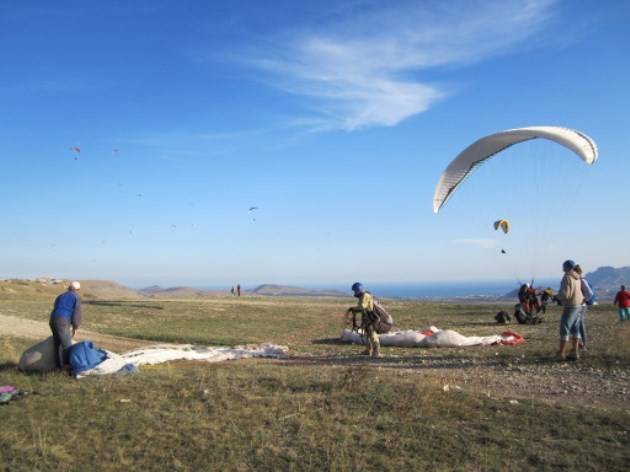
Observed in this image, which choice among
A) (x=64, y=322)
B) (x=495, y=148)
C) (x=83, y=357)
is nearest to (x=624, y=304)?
(x=495, y=148)

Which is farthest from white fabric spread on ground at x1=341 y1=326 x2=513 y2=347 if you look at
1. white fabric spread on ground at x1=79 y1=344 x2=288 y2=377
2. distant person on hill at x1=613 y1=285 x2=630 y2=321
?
distant person on hill at x1=613 y1=285 x2=630 y2=321


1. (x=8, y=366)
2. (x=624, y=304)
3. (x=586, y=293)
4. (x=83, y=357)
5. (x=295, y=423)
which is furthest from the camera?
(x=624, y=304)

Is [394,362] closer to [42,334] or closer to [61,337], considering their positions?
[61,337]

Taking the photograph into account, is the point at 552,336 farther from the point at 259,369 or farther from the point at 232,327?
the point at 232,327

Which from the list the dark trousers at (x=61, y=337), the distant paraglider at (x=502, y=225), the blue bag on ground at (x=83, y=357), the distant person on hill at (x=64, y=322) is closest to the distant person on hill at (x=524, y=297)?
the distant paraglider at (x=502, y=225)

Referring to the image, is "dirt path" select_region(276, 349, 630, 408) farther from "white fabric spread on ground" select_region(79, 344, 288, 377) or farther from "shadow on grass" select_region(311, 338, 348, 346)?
"shadow on grass" select_region(311, 338, 348, 346)

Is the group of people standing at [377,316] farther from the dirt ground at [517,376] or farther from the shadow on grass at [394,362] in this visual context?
the shadow on grass at [394,362]

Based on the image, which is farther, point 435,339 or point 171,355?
point 435,339

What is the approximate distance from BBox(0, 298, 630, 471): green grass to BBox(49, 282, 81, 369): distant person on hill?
561mm

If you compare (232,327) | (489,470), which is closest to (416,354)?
(489,470)

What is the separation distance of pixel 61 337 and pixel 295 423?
5920 millimetres

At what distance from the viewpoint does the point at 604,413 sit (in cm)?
834

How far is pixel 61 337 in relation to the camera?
37.0 ft

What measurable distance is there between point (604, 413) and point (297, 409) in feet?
15.6
